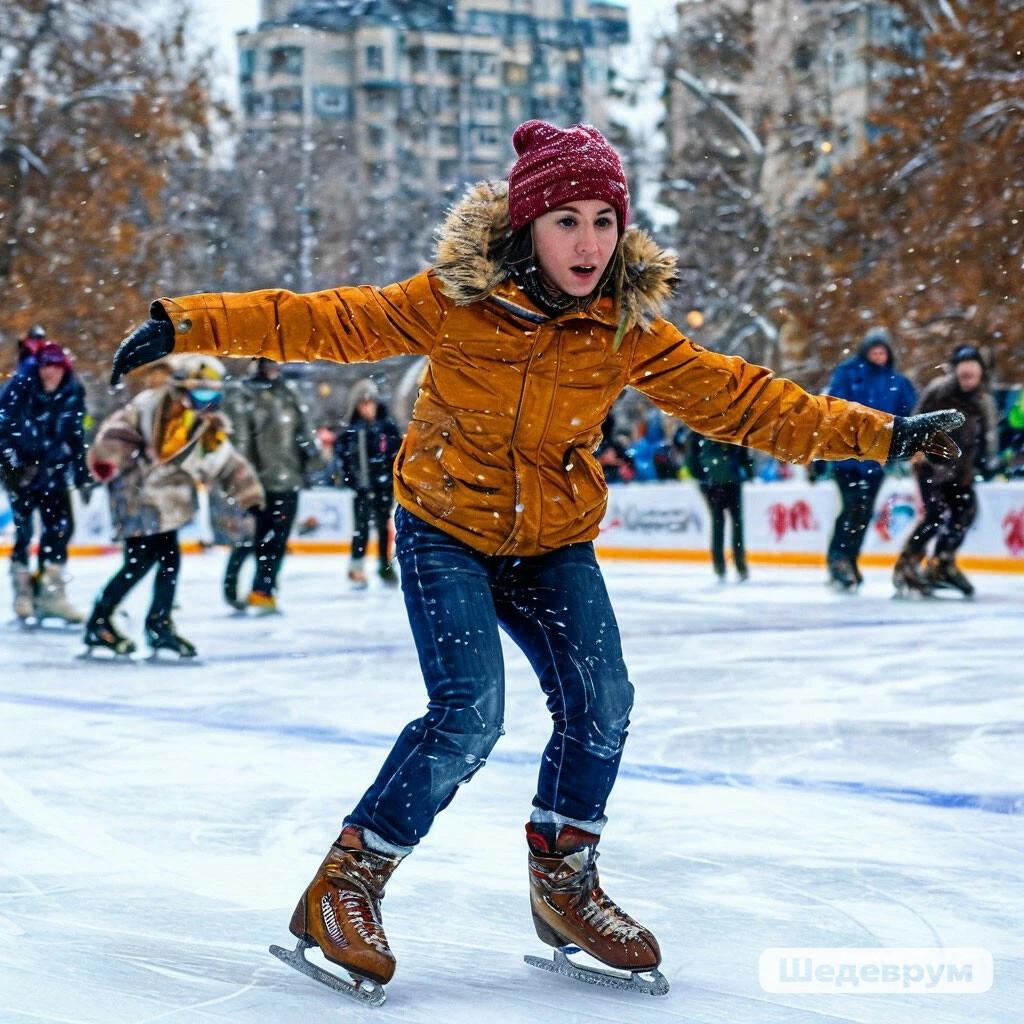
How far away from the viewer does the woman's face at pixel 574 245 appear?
2705 mm

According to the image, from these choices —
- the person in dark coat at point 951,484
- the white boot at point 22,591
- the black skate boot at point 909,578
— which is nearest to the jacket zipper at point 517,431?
the white boot at point 22,591

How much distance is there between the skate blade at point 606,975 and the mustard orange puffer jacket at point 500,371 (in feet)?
2.20

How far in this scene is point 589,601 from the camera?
9.22 ft

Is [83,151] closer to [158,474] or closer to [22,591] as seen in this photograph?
[22,591]

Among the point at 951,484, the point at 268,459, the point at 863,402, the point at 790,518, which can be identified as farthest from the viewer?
the point at 790,518

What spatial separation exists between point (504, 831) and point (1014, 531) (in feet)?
29.9

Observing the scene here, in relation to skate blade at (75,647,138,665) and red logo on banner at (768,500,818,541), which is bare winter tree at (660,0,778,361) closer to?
red logo on banner at (768,500,818,541)

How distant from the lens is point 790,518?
1411 centimetres

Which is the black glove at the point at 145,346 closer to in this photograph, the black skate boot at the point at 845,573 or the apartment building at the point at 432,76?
the black skate boot at the point at 845,573

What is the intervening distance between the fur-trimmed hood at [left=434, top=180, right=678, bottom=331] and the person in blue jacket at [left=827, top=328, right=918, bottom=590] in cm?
700

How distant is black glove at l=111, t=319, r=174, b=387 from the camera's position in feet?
8.51

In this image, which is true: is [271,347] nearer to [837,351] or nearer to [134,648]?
[134,648]

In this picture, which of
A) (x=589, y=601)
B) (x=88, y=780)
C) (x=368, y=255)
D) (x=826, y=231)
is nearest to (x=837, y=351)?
(x=826, y=231)

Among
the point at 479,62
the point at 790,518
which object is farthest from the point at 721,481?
the point at 479,62
